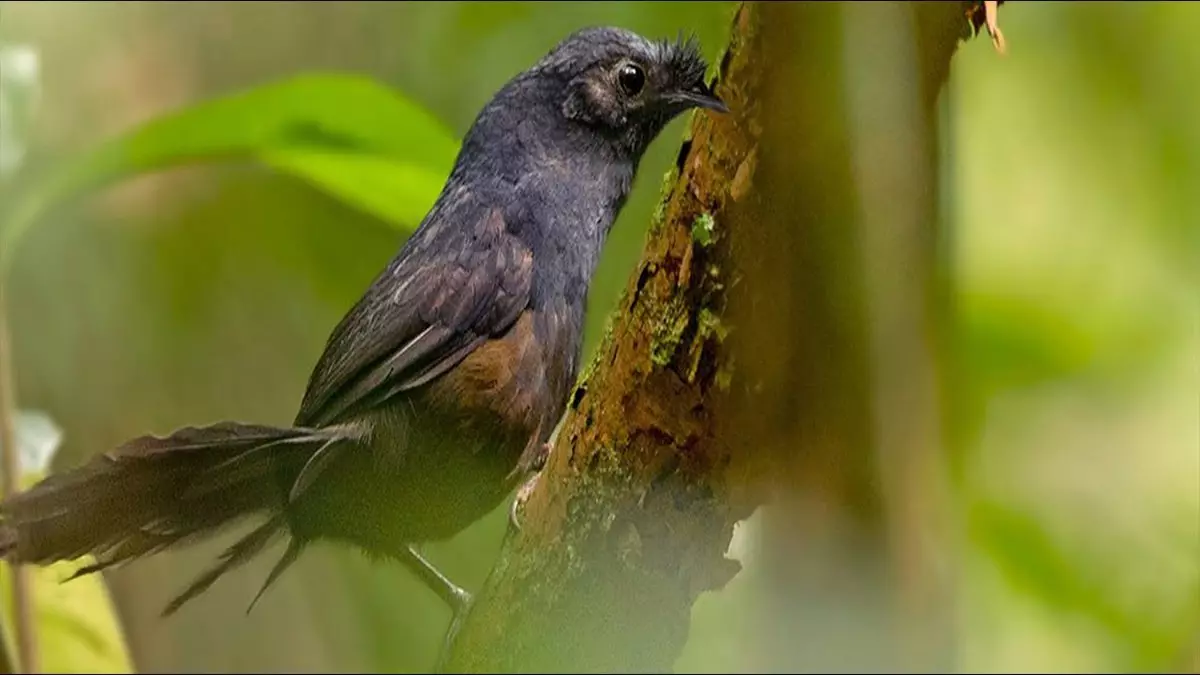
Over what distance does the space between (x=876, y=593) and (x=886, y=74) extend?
31cm

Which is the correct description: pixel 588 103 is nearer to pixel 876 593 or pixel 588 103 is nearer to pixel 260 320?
pixel 876 593

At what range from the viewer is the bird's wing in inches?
46.3

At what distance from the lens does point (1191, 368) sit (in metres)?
1.12

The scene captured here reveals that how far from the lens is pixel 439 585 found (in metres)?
1.31

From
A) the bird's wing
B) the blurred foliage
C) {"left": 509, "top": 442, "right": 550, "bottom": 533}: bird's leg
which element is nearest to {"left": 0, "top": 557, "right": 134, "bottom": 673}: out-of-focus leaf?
the blurred foliage

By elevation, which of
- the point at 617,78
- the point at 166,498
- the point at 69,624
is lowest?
the point at 69,624

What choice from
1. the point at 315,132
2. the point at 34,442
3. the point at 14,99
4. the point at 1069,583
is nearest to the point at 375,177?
the point at 315,132

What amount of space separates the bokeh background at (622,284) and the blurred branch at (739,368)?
0.07 metres

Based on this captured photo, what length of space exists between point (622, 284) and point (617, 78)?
25 centimetres

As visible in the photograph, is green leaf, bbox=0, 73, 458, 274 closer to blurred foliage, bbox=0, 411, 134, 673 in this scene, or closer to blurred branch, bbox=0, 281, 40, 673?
blurred branch, bbox=0, 281, 40, 673

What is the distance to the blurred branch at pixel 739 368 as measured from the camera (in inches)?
26.5

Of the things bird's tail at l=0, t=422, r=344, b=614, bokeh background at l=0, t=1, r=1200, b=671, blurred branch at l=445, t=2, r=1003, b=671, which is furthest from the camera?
bokeh background at l=0, t=1, r=1200, b=671

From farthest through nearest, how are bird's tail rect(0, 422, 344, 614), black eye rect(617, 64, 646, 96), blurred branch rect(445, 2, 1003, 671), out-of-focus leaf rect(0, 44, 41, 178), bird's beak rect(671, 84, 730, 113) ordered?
out-of-focus leaf rect(0, 44, 41, 178) < black eye rect(617, 64, 646, 96) < bird's tail rect(0, 422, 344, 614) < bird's beak rect(671, 84, 730, 113) < blurred branch rect(445, 2, 1003, 671)

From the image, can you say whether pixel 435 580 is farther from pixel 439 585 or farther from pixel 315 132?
pixel 315 132
